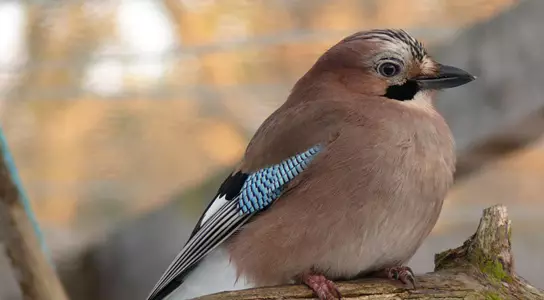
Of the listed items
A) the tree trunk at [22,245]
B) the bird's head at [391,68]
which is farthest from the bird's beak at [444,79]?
the tree trunk at [22,245]

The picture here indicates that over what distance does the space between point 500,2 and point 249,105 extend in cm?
91

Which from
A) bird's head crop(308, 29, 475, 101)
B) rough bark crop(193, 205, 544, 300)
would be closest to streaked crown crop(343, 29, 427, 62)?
bird's head crop(308, 29, 475, 101)

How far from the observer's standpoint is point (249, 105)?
9.56ft

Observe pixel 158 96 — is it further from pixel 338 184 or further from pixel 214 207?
pixel 338 184

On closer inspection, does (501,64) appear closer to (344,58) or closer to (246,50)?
(344,58)

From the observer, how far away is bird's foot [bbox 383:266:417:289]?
1.51 metres

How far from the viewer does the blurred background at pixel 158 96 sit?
115 inches

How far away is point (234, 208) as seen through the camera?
1741 mm

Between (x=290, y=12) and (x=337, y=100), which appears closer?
(x=337, y=100)

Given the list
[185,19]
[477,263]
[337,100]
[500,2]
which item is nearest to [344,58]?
[337,100]

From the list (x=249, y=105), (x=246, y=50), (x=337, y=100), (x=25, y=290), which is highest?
(x=246, y=50)

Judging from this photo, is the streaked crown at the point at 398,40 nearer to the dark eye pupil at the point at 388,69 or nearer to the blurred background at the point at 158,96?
the dark eye pupil at the point at 388,69

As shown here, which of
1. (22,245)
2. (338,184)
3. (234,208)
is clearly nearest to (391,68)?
(338,184)

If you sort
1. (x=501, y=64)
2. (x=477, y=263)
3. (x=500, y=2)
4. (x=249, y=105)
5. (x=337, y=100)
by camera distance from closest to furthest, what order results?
(x=477, y=263)
(x=337, y=100)
(x=501, y=64)
(x=500, y=2)
(x=249, y=105)
